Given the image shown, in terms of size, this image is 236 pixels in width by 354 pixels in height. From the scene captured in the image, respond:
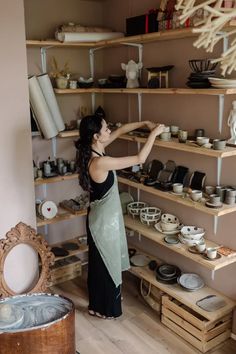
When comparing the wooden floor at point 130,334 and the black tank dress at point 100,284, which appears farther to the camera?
the black tank dress at point 100,284

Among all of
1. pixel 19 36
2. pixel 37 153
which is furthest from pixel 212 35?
pixel 37 153

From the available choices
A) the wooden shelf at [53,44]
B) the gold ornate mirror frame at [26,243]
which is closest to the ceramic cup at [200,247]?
the gold ornate mirror frame at [26,243]

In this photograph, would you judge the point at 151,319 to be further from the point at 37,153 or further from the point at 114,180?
the point at 37,153

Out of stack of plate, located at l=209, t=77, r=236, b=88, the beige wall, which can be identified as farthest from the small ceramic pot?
stack of plate, located at l=209, t=77, r=236, b=88

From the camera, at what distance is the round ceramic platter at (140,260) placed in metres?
3.45

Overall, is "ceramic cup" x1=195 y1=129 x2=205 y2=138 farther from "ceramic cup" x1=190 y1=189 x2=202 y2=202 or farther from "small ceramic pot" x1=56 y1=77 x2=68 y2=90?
"small ceramic pot" x1=56 y1=77 x2=68 y2=90

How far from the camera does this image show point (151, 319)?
125 inches

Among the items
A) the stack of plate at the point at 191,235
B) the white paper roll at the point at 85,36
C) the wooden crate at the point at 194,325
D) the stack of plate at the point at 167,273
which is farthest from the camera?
the white paper roll at the point at 85,36

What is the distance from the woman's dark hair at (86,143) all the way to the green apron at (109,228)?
17cm

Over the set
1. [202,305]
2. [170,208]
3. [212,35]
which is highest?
[212,35]

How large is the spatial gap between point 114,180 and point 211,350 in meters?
1.35

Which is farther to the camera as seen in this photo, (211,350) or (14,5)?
(211,350)

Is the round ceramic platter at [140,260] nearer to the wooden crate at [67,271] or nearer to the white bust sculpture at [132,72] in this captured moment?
the wooden crate at [67,271]

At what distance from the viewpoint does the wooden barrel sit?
230 centimetres
